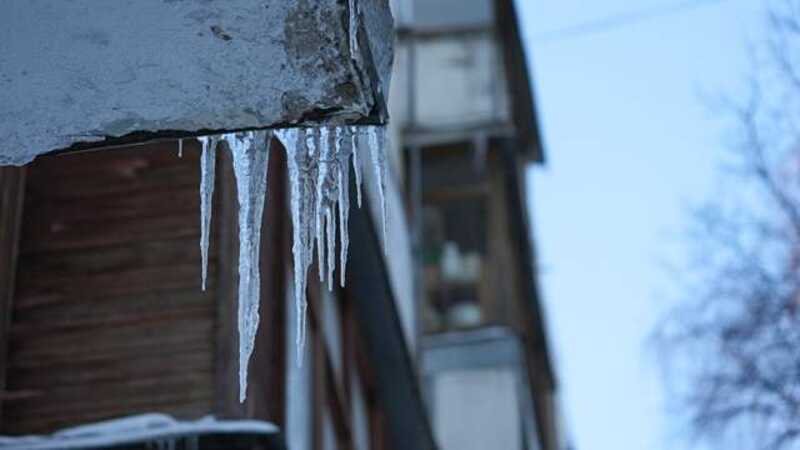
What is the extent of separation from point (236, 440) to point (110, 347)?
153 cm

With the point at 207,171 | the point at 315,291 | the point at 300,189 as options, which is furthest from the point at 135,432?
the point at 315,291

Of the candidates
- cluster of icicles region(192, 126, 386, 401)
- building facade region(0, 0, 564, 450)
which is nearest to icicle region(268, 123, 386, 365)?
cluster of icicles region(192, 126, 386, 401)

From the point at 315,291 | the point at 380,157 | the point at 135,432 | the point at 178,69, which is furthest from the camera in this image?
the point at 315,291

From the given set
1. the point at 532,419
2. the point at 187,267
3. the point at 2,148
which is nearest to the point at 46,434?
the point at 187,267

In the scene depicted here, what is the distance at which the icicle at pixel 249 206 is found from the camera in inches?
149

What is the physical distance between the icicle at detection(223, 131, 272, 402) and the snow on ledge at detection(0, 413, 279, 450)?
1.75m

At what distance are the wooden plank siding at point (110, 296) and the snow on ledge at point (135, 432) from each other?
2.71 ft

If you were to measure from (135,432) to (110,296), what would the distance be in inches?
62.4

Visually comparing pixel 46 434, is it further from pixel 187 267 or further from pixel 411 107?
pixel 411 107

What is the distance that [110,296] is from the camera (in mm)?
7609

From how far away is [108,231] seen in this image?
7.80 m

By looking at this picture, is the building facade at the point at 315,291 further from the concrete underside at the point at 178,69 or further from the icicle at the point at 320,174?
the icicle at the point at 320,174

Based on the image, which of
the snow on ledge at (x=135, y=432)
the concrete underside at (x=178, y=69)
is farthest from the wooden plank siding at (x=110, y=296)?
the concrete underside at (x=178, y=69)

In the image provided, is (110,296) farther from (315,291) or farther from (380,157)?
(380,157)
